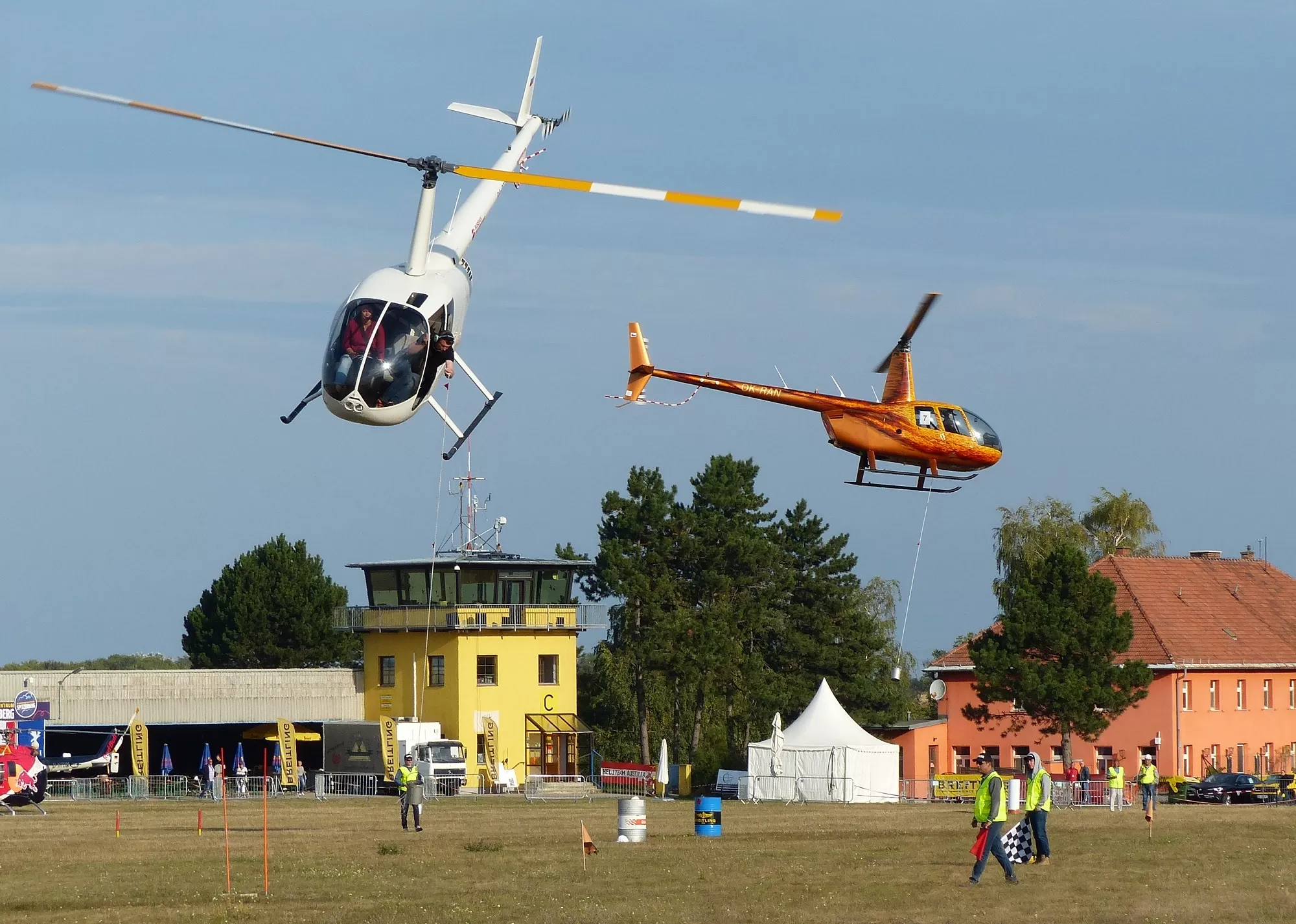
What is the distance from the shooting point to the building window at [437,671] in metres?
66.5

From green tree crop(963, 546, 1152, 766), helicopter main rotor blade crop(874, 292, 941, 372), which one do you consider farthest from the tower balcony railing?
helicopter main rotor blade crop(874, 292, 941, 372)

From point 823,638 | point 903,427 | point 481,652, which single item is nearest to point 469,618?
point 481,652

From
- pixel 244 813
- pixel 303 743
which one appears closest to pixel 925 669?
pixel 303 743

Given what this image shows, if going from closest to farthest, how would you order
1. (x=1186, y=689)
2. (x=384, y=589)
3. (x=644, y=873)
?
(x=644, y=873), (x=1186, y=689), (x=384, y=589)

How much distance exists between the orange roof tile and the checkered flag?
40.0 metres

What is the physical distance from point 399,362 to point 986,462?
13254 millimetres

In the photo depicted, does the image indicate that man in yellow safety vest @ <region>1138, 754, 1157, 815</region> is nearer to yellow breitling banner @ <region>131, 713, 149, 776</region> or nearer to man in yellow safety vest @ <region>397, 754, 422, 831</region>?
man in yellow safety vest @ <region>397, 754, 422, 831</region>

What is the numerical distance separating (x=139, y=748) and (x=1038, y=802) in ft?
132

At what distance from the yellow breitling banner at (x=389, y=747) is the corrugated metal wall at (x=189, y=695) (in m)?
7.64

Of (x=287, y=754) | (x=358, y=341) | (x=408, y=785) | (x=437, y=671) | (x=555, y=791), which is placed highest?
(x=358, y=341)

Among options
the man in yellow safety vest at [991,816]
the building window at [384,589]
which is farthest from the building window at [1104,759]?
the man in yellow safety vest at [991,816]

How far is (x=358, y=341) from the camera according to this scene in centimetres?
2698

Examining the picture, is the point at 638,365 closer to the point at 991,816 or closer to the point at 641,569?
the point at 991,816

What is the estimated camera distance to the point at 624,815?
103ft
